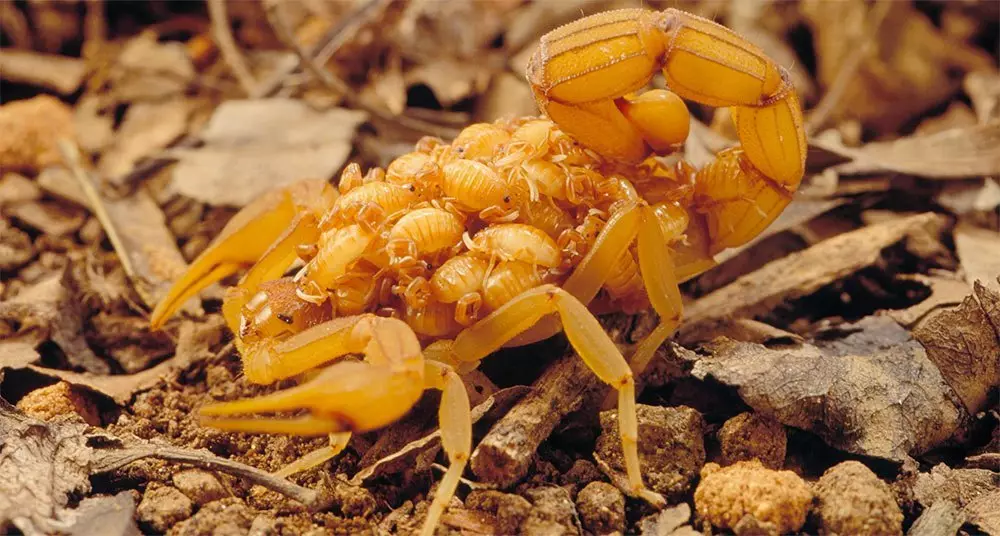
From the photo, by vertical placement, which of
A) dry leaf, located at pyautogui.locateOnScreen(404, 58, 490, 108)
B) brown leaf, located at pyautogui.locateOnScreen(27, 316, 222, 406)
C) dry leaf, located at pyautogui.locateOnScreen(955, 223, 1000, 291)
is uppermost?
dry leaf, located at pyautogui.locateOnScreen(404, 58, 490, 108)

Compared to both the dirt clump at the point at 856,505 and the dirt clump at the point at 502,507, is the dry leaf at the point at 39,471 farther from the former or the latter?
the dirt clump at the point at 856,505

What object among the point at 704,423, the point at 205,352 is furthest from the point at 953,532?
the point at 205,352

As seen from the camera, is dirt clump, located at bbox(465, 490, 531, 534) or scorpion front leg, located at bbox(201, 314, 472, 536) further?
dirt clump, located at bbox(465, 490, 531, 534)

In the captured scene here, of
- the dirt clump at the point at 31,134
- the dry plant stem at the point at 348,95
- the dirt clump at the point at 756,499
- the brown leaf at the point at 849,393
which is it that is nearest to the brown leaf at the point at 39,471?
the dirt clump at the point at 756,499

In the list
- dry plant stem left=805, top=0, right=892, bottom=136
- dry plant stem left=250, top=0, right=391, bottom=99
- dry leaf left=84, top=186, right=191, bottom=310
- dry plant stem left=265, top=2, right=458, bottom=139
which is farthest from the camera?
dry plant stem left=805, top=0, right=892, bottom=136

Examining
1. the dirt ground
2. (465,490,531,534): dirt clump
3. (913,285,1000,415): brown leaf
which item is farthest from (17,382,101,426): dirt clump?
(913,285,1000,415): brown leaf

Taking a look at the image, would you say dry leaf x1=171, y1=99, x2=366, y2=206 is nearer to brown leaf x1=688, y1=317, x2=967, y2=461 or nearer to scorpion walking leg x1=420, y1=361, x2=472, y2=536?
scorpion walking leg x1=420, y1=361, x2=472, y2=536
